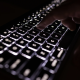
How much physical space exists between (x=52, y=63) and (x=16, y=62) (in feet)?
0.32

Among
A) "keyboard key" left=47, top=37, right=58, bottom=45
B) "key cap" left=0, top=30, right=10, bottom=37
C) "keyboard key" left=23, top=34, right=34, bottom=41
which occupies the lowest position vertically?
"keyboard key" left=47, top=37, right=58, bottom=45

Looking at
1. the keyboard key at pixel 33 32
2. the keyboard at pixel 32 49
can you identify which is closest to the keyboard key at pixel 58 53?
the keyboard at pixel 32 49

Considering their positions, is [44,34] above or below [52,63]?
above

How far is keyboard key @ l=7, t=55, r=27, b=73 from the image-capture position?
292 millimetres

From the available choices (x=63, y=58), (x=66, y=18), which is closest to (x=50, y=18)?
(x=66, y=18)

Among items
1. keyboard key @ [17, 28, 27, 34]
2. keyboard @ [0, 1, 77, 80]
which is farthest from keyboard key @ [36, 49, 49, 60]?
keyboard key @ [17, 28, 27, 34]

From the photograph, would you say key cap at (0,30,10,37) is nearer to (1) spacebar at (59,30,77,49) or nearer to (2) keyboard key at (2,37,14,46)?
(2) keyboard key at (2,37,14,46)

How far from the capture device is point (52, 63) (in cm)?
33

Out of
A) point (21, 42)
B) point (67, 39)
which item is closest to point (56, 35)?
point (67, 39)

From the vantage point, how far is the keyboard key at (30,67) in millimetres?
290

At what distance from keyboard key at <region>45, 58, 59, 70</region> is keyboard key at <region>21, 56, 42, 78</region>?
0.07ft

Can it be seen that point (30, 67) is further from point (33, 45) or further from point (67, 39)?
point (67, 39)

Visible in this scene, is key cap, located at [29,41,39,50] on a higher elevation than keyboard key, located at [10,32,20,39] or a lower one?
lower

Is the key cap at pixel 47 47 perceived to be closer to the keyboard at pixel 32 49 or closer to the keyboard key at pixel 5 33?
the keyboard at pixel 32 49
